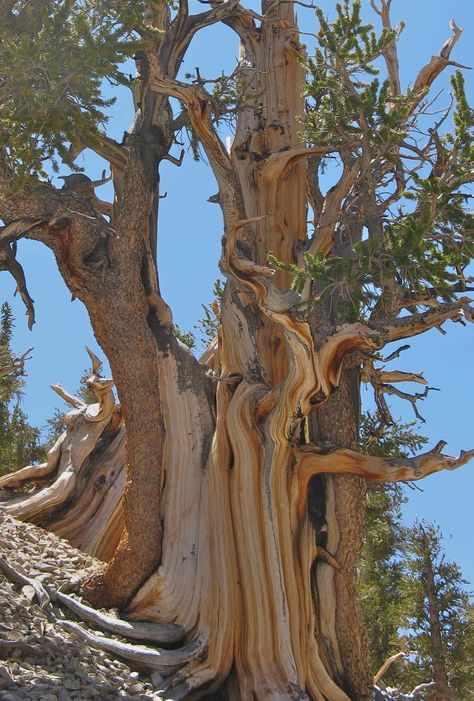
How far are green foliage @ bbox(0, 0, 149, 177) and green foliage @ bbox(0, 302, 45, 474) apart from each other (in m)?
4.15

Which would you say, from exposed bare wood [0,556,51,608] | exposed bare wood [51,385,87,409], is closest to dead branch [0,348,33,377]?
exposed bare wood [51,385,87,409]

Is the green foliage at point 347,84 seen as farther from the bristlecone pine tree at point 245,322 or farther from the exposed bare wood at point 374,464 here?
the exposed bare wood at point 374,464

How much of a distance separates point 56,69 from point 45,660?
313 centimetres

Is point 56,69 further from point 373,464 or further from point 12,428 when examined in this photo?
point 12,428

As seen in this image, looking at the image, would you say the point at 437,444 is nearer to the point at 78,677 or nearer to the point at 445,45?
the point at 78,677

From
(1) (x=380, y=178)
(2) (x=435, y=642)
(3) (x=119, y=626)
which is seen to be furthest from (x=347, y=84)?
(2) (x=435, y=642)

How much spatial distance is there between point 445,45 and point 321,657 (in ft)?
14.7

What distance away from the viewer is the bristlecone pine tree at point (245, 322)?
4.66 m

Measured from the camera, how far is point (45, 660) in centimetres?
416

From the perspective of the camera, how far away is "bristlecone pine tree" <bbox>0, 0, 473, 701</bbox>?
466 centimetres

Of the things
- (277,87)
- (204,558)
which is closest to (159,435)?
(204,558)

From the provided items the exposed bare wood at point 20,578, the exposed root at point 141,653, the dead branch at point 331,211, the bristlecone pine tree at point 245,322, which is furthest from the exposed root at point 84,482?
the dead branch at point 331,211

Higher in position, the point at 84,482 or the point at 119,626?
the point at 84,482

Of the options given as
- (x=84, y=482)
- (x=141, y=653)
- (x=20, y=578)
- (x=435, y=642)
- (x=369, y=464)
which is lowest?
(x=141, y=653)
